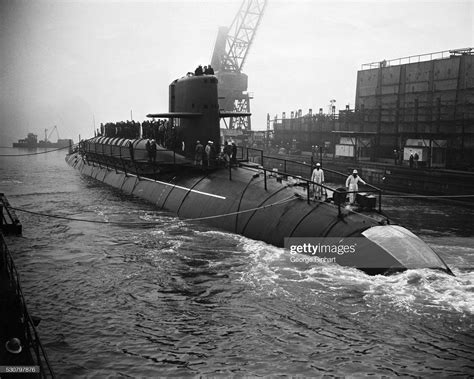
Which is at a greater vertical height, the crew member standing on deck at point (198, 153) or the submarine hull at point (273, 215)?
the crew member standing on deck at point (198, 153)

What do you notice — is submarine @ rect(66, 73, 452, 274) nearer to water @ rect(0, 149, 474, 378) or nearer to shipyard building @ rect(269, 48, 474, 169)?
water @ rect(0, 149, 474, 378)

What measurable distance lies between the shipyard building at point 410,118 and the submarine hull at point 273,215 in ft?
80.7

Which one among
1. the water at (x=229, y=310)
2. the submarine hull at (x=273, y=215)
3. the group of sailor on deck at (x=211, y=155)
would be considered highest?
the group of sailor on deck at (x=211, y=155)

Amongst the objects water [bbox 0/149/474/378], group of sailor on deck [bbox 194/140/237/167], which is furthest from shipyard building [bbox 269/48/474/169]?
water [bbox 0/149/474/378]

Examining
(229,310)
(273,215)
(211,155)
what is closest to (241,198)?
(273,215)

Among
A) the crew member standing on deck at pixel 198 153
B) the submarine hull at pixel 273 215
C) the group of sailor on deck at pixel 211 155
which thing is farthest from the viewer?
the crew member standing on deck at pixel 198 153

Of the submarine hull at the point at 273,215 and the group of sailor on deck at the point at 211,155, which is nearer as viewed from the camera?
the submarine hull at the point at 273,215

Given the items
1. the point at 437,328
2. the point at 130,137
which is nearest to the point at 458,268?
the point at 437,328

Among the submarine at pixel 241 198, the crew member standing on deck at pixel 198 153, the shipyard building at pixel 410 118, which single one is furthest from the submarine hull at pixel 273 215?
the shipyard building at pixel 410 118

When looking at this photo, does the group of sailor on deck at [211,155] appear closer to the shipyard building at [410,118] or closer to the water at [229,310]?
the water at [229,310]

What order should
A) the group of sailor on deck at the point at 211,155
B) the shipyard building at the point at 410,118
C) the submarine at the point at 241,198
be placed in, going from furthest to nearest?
the shipyard building at the point at 410,118 → the group of sailor on deck at the point at 211,155 → the submarine at the point at 241,198

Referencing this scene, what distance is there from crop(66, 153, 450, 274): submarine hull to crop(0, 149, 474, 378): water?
541 millimetres

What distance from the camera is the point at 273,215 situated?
56.4 feet

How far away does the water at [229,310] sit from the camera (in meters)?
9.41
